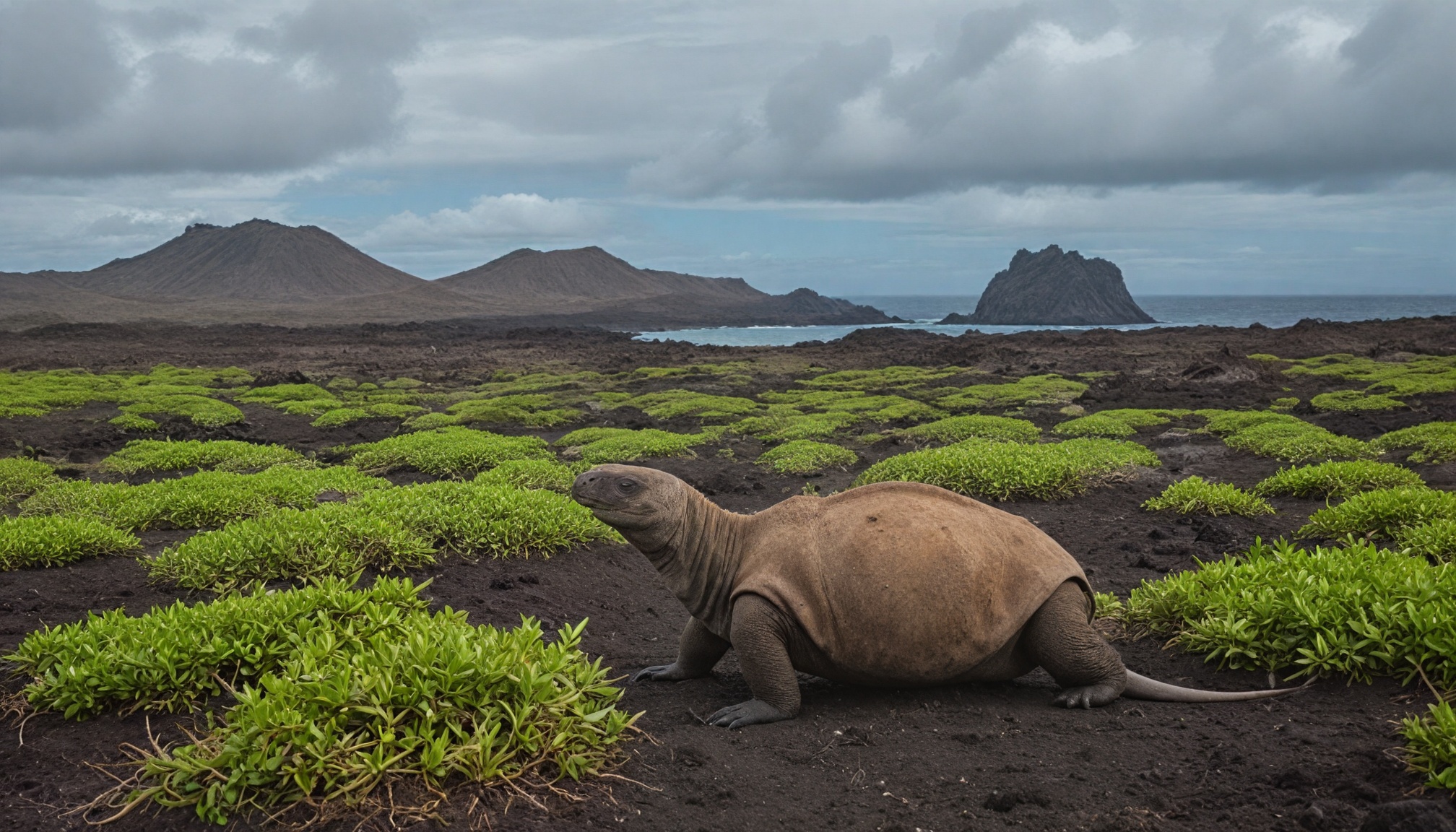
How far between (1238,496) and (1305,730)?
25.2 ft

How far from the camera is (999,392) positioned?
1176 inches

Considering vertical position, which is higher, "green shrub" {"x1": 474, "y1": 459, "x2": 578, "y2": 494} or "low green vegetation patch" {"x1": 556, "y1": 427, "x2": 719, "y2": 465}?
"green shrub" {"x1": 474, "y1": 459, "x2": 578, "y2": 494}

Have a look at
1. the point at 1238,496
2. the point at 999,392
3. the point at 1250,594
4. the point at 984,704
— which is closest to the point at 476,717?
the point at 984,704

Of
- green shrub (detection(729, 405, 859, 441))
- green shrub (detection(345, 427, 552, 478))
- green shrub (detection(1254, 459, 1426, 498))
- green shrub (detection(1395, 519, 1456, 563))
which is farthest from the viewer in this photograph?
green shrub (detection(729, 405, 859, 441))

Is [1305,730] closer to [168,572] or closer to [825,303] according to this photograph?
[168,572]

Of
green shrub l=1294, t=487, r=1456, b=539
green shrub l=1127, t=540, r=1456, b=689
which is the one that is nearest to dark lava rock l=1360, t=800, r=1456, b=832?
green shrub l=1127, t=540, r=1456, b=689

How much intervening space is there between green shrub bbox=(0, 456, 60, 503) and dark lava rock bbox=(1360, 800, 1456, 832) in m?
17.1

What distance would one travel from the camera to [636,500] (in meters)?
6.24

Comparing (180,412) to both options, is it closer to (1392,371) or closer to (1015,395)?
(1015,395)

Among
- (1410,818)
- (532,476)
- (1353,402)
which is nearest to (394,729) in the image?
(1410,818)

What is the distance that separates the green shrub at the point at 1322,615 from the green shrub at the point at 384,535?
248 inches

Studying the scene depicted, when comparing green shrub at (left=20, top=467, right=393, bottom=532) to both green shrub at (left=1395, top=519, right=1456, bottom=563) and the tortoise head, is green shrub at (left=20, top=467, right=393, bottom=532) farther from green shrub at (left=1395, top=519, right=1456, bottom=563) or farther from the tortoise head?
green shrub at (left=1395, top=519, right=1456, bottom=563)

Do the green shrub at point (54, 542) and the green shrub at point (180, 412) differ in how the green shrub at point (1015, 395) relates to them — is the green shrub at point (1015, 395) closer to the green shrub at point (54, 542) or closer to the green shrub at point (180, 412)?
the green shrub at point (180, 412)

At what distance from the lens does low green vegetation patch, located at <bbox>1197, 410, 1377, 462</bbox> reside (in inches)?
634
